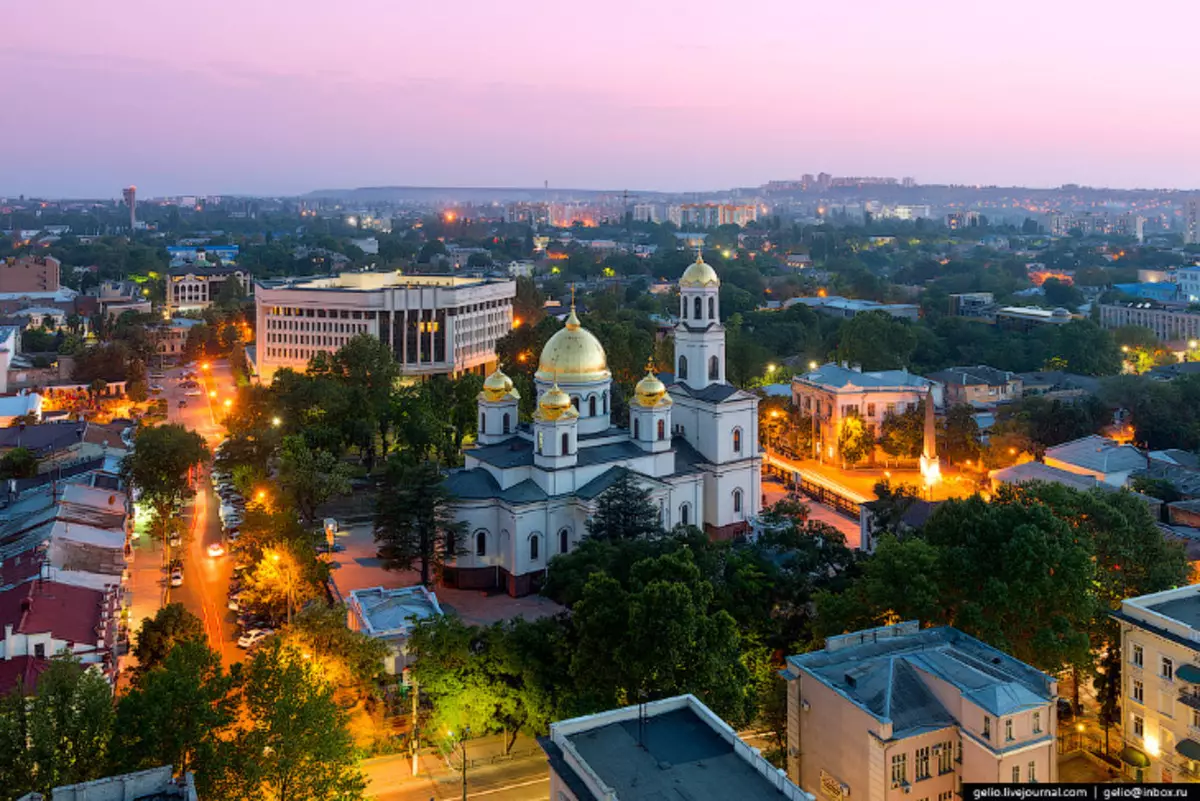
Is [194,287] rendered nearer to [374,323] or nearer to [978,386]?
[374,323]

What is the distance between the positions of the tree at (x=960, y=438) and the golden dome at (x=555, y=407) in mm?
19785

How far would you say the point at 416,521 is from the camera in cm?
2798

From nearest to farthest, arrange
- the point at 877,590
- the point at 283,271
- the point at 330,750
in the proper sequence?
the point at 330,750 → the point at 877,590 → the point at 283,271

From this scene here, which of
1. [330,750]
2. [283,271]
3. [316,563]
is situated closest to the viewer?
[330,750]

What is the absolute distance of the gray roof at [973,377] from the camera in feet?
168

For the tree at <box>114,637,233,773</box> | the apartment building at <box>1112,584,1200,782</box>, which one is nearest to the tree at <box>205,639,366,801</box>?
the tree at <box>114,637,233,773</box>

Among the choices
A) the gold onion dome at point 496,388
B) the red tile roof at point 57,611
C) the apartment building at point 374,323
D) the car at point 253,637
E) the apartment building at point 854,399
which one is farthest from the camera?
the apartment building at point 374,323

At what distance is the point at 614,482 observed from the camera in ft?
93.4

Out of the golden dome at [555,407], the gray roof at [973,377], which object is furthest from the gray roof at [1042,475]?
the gray roof at [973,377]

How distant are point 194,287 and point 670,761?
85314mm

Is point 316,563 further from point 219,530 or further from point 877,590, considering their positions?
point 877,590

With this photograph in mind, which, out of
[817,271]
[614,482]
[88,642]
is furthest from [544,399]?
[817,271]

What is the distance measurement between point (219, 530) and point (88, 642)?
45.0ft

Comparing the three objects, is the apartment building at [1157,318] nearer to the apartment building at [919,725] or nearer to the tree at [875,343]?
the tree at [875,343]
